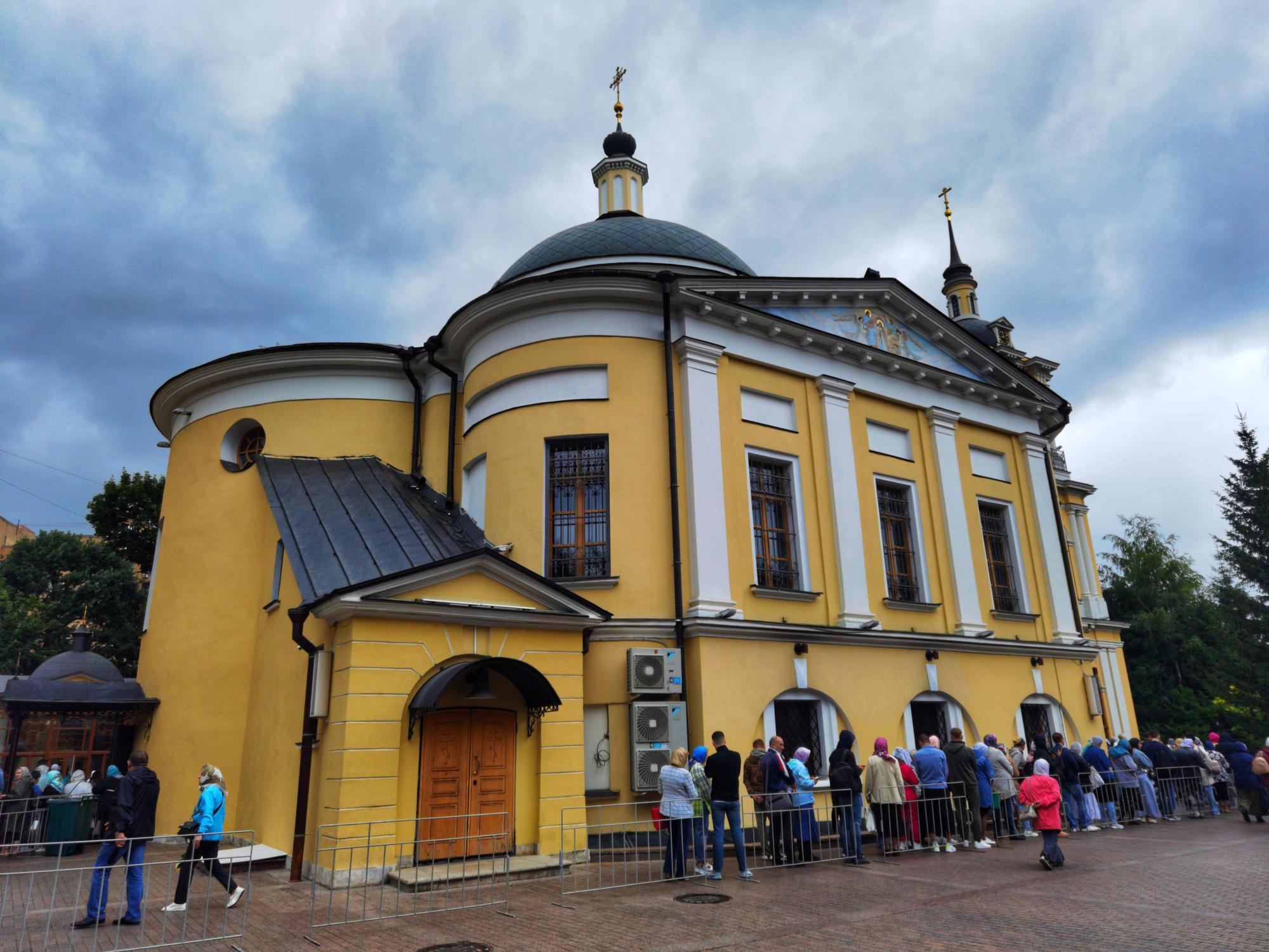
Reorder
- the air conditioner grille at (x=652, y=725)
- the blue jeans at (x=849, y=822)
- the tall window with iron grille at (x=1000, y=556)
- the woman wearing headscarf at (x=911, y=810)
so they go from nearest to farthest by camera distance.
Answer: the blue jeans at (x=849, y=822) < the woman wearing headscarf at (x=911, y=810) < the air conditioner grille at (x=652, y=725) < the tall window with iron grille at (x=1000, y=556)

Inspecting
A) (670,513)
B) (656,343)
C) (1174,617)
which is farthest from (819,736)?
(1174,617)

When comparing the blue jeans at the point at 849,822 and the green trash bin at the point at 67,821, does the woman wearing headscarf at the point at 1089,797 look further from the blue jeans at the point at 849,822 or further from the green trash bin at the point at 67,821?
the green trash bin at the point at 67,821

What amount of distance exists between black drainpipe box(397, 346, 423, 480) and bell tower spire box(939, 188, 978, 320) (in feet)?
76.8

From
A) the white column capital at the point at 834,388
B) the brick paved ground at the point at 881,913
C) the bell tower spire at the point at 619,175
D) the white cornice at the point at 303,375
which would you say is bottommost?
the brick paved ground at the point at 881,913

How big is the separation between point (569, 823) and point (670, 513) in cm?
534

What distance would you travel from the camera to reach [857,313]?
60.7ft

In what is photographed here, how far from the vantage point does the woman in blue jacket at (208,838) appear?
888 centimetres

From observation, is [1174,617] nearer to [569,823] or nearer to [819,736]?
[819,736]

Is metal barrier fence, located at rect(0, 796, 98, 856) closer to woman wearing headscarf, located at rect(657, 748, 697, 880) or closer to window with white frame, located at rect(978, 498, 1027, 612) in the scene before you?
woman wearing headscarf, located at rect(657, 748, 697, 880)

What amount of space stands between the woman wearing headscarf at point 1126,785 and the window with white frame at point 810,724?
5.28 metres

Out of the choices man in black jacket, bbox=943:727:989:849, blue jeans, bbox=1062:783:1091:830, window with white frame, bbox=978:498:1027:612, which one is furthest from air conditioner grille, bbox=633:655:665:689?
window with white frame, bbox=978:498:1027:612

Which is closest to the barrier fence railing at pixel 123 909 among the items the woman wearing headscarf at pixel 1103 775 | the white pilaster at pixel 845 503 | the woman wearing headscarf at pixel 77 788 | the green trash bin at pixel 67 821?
the green trash bin at pixel 67 821

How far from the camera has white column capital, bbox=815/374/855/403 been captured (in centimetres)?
1728

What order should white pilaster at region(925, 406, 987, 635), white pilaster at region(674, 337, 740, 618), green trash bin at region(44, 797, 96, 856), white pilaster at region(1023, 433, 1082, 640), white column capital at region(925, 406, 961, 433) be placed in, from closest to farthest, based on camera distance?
white pilaster at region(674, 337, 740, 618) → green trash bin at region(44, 797, 96, 856) → white pilaster at region(925, 406, 987, 635) → white column capital at region(925, 406, 961, 433) → white pilaster at region(1023, 433, 1082, 640)
